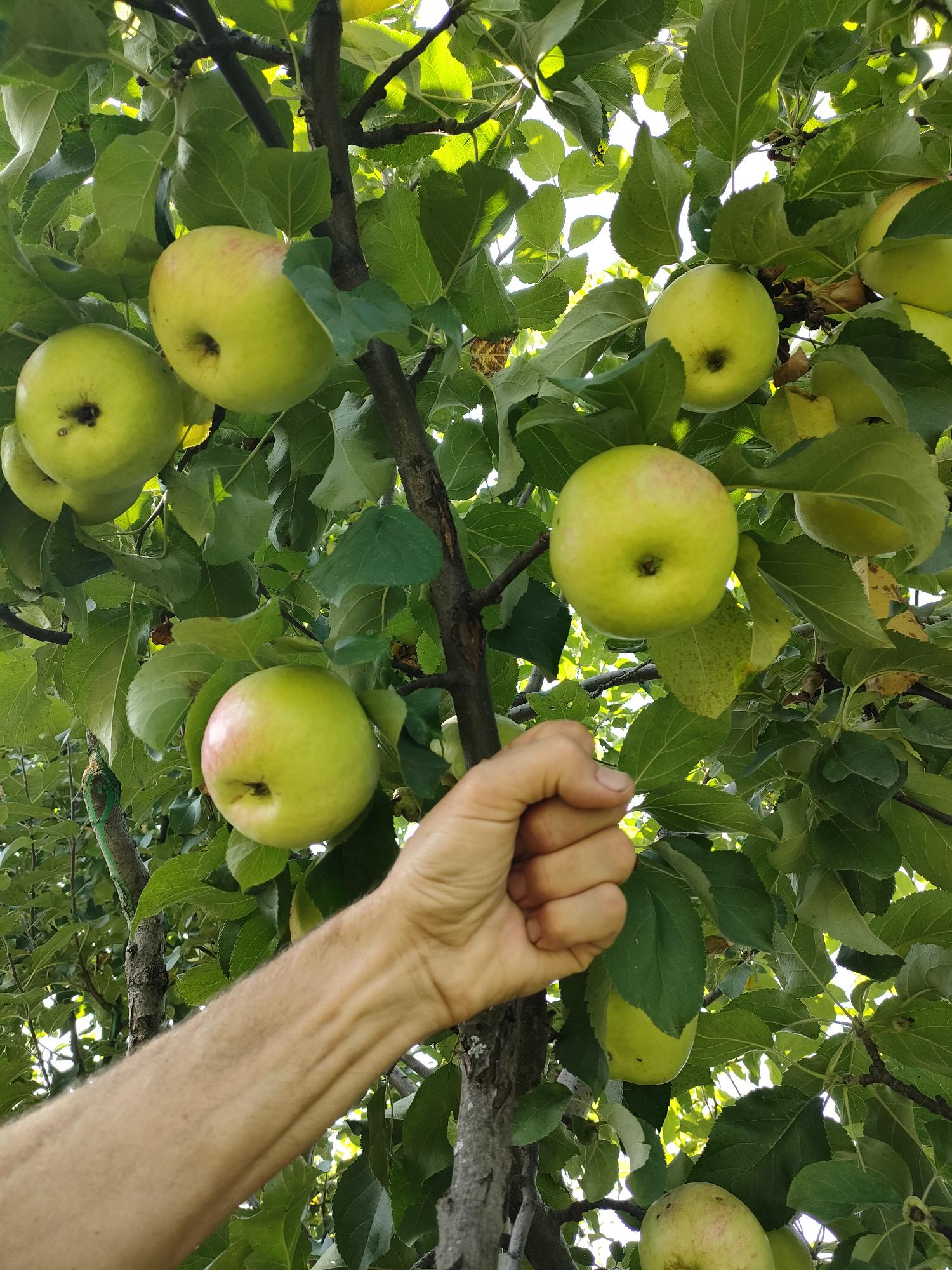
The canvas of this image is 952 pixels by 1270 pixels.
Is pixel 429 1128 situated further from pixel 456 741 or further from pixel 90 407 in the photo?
pixel 90 407

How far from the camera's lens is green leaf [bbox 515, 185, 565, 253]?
102 inches

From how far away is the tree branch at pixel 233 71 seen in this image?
1429mm

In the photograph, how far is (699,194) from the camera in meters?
1.71

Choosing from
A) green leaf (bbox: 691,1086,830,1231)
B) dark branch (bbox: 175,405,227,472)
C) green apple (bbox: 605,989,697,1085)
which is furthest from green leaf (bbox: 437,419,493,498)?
green leaf (bbox: 691,1086,830,1231)

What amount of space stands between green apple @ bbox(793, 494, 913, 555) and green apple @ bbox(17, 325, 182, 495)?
3.47ft

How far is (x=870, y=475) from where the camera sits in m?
1.33

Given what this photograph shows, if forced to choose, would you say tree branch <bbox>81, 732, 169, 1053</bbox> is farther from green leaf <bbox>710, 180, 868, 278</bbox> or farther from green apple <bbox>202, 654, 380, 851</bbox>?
green leaf <bbox>710, 180, 868, 278</bbox>

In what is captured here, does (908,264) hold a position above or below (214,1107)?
above

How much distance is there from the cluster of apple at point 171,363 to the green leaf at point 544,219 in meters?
1.38

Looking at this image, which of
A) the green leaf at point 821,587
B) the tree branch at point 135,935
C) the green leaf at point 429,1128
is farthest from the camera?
the tree branch at point 135,935

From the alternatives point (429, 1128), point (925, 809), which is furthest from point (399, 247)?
point (429, 1128)

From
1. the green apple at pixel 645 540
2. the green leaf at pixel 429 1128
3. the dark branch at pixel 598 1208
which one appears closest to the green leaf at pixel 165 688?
the green apple at pixel 645 540

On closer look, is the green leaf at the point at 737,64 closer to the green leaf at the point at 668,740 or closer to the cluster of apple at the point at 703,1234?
the green leaf at the point at 668,740

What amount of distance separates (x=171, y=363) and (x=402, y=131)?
72cm
